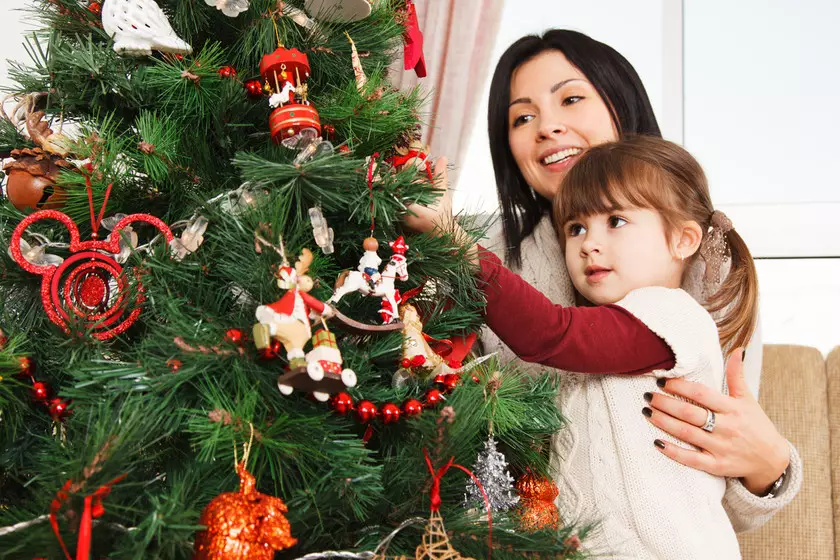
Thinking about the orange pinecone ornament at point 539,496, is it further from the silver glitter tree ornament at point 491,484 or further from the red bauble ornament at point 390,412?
the red bauble ornament at point 390,412

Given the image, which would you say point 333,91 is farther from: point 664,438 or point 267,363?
point 664,438

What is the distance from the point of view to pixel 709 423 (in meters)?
0.96

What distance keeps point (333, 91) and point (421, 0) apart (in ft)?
4.73

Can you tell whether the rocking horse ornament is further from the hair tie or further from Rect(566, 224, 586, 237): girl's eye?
the hair tie

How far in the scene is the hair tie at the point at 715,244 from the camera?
110cm

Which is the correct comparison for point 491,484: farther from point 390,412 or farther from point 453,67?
point 453,67

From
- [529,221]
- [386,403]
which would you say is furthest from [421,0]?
[386,403]

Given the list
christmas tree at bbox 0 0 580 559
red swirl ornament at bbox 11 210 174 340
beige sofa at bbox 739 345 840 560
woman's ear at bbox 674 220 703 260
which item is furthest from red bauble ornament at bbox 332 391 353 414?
beige sofa at bbox 739 345 840 560

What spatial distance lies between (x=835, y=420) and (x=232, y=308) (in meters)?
1.29

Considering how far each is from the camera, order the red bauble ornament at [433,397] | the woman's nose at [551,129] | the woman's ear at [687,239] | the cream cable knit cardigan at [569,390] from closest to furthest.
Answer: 1. the red bauble ornament at [433,397]
2. the cream cable knit cardigan at [569,390]
3. the woman's ear at [687,239]
4. the woman's nose at [551,129]

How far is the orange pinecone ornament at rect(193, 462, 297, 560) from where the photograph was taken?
547 millimetres

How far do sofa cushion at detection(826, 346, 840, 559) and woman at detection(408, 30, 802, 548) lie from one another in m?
0.26

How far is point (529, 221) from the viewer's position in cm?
146

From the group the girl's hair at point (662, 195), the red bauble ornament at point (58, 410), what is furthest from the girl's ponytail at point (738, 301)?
the red bauble ornament at point (58, 410)
